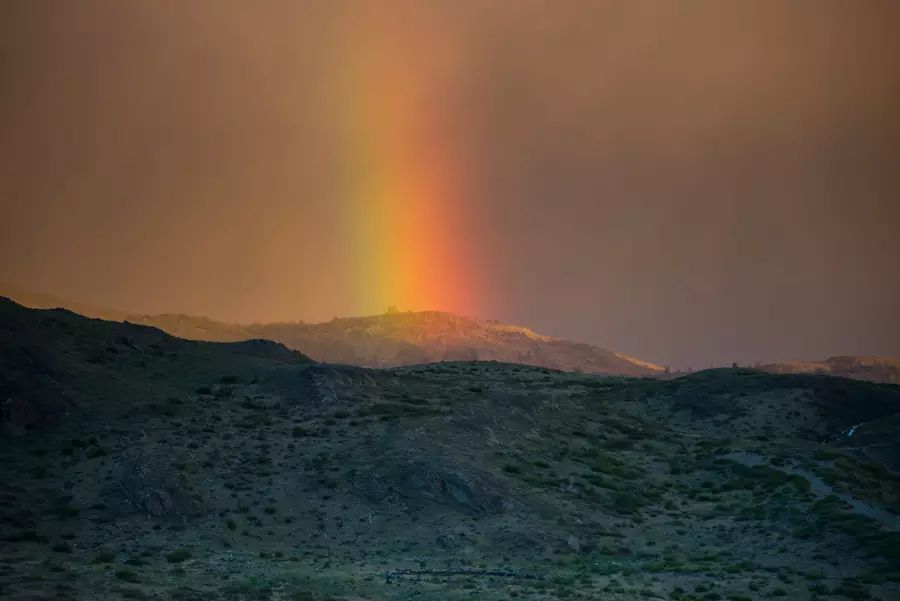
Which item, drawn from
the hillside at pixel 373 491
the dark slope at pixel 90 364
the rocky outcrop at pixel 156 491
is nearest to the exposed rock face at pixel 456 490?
the hillside at pixel 373 491

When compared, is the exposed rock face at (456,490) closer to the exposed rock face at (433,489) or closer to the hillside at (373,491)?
the exposed rock face at (433,489)

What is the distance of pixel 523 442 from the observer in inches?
3103

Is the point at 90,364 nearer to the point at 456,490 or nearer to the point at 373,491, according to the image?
the point at 373,491

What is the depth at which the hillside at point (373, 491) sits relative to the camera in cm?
4878

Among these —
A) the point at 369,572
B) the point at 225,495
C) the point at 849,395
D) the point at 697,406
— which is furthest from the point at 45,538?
the point at 849,395

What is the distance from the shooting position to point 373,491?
6419cm

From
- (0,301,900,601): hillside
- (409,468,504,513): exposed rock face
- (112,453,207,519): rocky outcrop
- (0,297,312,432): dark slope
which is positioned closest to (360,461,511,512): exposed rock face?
(409,468,504,513): exposed rock face

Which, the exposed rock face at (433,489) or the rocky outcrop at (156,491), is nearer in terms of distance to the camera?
the rocky outcrop at (156,491)

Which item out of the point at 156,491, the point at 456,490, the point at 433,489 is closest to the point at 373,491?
the point at 433,489

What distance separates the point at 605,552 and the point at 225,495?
26280 mm

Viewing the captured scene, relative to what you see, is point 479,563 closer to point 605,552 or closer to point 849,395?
point 605,552

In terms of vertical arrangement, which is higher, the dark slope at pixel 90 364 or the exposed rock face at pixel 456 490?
the dark slope at pixel 90 364

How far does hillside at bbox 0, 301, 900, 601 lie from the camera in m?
48.8

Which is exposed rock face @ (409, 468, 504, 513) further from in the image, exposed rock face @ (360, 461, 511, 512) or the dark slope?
the dark slope
